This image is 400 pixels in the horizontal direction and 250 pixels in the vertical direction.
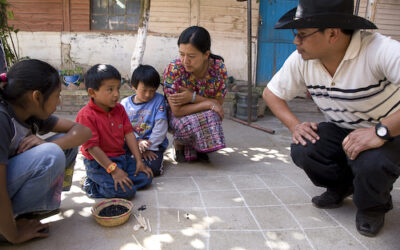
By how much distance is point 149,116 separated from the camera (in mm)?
2975

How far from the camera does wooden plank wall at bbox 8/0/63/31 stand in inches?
255

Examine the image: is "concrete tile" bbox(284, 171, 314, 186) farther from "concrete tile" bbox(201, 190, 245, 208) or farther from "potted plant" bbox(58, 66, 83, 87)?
Answer: "potted plant" bbox(58, 66, 83, 87)

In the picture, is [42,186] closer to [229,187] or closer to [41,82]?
[41,82]

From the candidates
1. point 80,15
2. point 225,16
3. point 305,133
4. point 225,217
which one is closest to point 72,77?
point 80,15

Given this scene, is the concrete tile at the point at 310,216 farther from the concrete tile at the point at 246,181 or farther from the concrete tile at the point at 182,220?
the concrete tile at the point at 182,220

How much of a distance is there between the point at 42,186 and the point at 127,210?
56 cm

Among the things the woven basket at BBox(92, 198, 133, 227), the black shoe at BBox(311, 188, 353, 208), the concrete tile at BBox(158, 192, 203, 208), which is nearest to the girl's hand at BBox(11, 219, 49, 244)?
the woven basket at BBox(92, 198, 133, 227)

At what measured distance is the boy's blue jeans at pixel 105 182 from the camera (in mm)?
2332

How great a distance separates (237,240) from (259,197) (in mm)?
644

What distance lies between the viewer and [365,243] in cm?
188

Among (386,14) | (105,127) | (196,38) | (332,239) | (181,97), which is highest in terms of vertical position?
(386,14)

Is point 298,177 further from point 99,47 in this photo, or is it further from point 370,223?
point 99,47

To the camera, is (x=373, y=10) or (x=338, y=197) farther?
(x=373, y=10)

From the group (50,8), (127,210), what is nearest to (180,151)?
(127,210)
